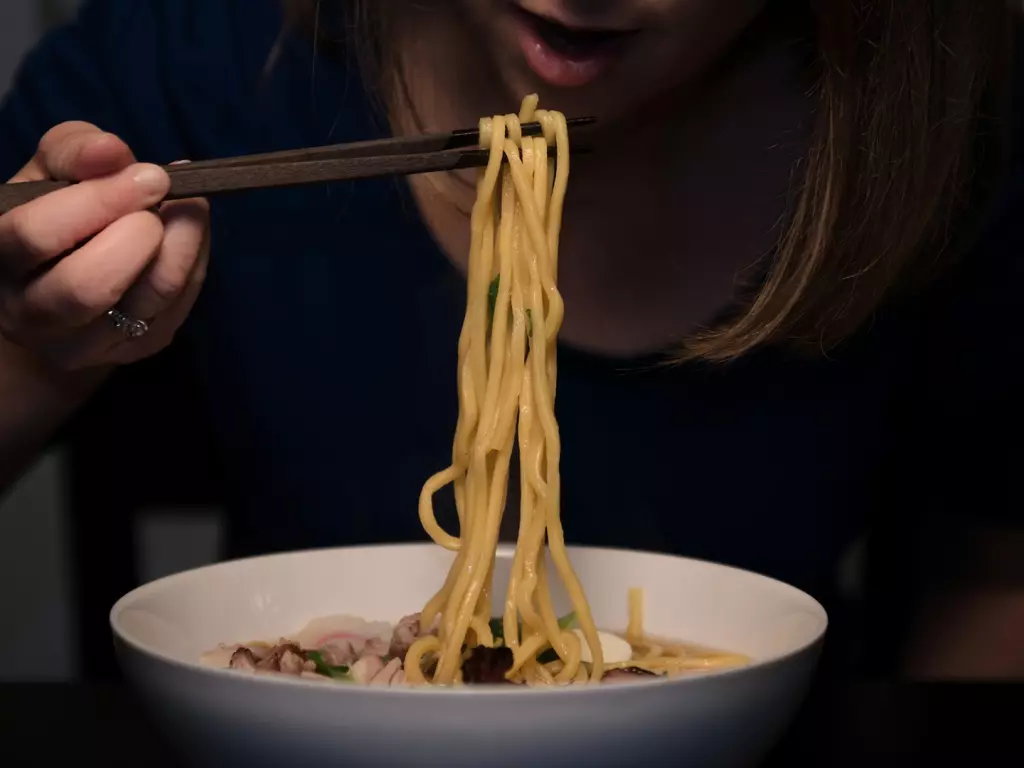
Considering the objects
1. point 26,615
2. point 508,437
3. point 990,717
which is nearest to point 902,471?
point 990,717

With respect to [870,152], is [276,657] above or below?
below

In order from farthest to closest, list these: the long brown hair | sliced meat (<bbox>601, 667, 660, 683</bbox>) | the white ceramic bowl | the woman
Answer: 1. the woman
2. the long brown hair
3. sliced meat (<bbox>601, 667, 660, 683</bbox>)
4. the white ceramic bowl

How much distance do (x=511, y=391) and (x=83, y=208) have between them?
1.03ft

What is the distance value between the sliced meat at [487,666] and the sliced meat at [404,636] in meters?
0.07

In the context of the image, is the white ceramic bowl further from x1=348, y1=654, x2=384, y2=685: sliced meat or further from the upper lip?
the upper lip

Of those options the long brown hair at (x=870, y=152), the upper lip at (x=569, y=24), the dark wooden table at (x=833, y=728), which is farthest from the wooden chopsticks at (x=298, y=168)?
the long brown hair at (x=870, y=152)

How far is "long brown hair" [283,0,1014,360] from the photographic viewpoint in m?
1.11

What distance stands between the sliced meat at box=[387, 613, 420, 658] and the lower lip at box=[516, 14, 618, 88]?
0.49 meters

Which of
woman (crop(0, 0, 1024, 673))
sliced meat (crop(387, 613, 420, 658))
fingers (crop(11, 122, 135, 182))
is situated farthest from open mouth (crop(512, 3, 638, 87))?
sliced meat (crop(387, 613, 420, 658))

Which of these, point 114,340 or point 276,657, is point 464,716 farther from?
point 114,340

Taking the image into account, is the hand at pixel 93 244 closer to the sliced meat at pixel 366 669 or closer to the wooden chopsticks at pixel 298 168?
the wooden chopsticks at pixel 298 168

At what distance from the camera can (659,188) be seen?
4.22 feet

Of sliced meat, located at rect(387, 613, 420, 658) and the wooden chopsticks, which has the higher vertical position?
the wooden chopsticks

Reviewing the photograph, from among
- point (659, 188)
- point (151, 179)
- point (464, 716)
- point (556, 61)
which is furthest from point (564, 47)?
point (464, 716)
